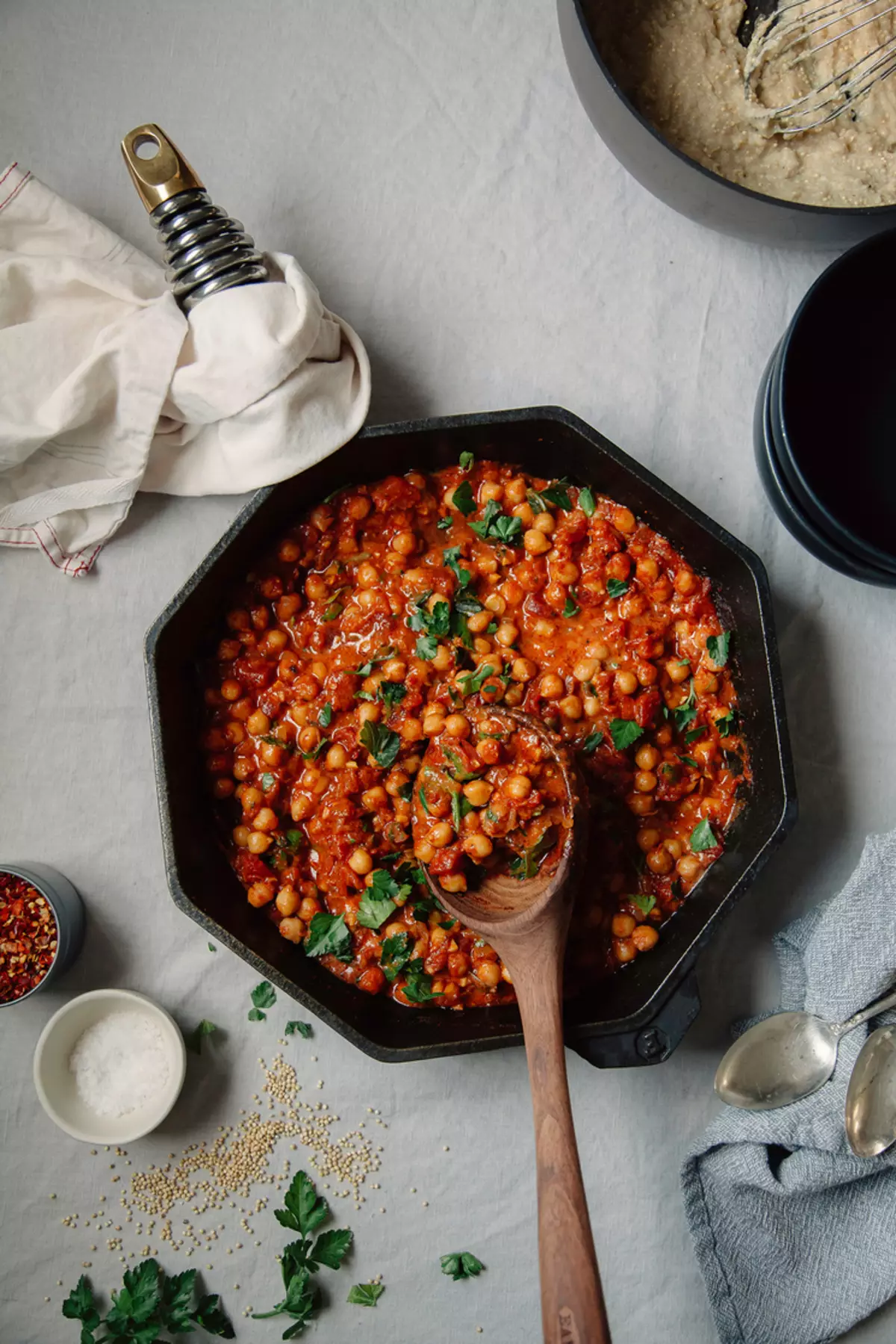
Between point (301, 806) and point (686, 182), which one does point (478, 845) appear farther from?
point (686, 182)

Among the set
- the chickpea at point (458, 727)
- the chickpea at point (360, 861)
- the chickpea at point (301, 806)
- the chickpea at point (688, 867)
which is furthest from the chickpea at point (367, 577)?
the chickpea at point (688, 867)

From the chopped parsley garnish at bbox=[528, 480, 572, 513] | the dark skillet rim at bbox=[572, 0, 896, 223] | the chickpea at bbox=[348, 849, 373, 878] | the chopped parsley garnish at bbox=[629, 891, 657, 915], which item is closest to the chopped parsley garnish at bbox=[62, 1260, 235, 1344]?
the chickpea at bbox=[348, 849, 373, 878]

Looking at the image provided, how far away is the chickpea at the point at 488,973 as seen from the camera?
2627 millimetres

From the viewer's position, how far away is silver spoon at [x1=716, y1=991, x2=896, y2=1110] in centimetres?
267

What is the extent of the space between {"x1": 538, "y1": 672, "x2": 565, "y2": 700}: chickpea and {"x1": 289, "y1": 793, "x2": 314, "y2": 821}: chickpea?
2.14ft

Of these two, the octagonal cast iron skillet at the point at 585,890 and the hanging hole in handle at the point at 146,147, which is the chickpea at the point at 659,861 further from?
the hanging hole in handle at the point at 146,147

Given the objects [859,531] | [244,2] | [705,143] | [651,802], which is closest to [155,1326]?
[651,802]

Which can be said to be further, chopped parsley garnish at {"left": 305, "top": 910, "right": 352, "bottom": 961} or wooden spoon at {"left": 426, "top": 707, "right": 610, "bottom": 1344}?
chopped parsley garnish at {"left": 305, "top": 910, "right": 352, "bottom": 961}

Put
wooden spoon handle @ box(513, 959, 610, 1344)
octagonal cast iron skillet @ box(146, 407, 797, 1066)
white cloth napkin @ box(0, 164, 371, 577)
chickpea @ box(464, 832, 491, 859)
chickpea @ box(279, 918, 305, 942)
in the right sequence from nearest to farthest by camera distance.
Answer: wooden spoon handle @ box(513, 959, 610, 1344), chickpea @ box(464, 832, 491, 859), octagonal cast iron skillet @ box(146, 407, 797, 1066), white cloth napkin @ box(0, 164, 371, 577), chickpea @ box(279, 918, 305, 942)

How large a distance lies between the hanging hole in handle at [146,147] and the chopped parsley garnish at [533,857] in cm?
185

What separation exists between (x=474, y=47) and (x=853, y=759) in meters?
2.24

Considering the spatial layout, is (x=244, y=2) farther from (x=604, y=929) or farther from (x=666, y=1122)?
(x=666, y=1122)

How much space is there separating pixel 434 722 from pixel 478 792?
284 mm

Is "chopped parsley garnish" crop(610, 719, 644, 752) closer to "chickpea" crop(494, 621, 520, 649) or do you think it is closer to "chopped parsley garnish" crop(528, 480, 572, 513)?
"chickpea" crop(494, 621, 520, 649)
